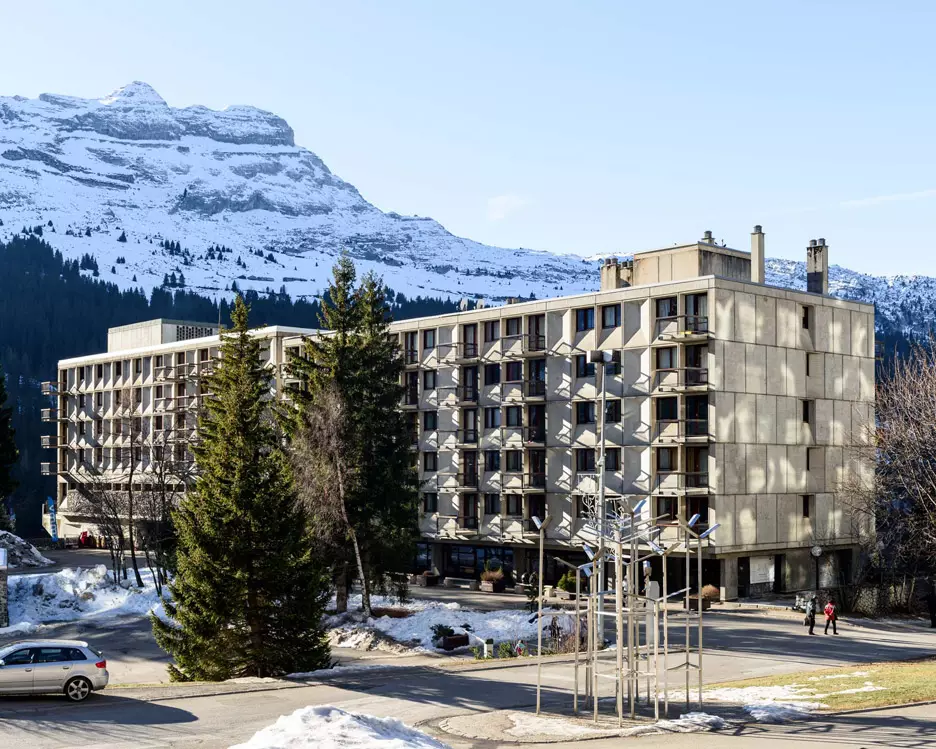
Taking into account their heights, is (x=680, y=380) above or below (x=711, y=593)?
above

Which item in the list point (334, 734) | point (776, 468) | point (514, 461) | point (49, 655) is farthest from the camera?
point (514, 461)

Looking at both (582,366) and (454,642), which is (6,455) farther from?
(454,642)

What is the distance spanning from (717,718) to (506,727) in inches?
205

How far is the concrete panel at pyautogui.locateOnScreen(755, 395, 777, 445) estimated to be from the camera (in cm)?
6347

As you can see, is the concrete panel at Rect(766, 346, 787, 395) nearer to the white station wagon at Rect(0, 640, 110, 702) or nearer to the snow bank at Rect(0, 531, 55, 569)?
the white station wagon at Rect(0, 640, 110, 702)

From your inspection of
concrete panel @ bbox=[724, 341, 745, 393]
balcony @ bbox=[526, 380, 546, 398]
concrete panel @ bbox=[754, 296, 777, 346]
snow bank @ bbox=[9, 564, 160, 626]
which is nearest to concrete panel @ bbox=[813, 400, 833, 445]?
concrete panel @ bbox=[754, 296, 777, 346]

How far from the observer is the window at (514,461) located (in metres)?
71.9

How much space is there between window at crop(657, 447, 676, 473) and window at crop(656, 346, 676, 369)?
4.77 metres

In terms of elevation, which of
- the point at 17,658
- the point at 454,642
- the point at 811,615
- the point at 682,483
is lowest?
the point at 454,642

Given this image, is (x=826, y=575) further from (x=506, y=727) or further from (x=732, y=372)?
(x=506, y=727)

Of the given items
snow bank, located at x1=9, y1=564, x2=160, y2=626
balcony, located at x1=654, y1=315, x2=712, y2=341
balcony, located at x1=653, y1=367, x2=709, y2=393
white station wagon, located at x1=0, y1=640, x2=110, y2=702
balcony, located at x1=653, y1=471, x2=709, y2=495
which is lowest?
snow bank, located at x1=9, y1=564, x2=160, y2=626

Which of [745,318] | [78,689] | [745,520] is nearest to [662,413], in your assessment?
[745,318]

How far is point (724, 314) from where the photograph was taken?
61.4m

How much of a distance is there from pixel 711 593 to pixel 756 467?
7736 millimetres
